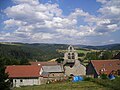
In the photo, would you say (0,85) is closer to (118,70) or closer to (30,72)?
(30,72)

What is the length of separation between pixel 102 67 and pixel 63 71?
10380 mm

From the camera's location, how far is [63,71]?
6269 centimetres

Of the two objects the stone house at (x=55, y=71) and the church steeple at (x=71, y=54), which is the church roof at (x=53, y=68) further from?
the church steeple at (x=71, y=54)

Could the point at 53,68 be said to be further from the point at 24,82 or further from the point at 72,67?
the point at 24,82

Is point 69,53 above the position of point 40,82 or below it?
above

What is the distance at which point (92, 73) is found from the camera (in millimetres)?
57750

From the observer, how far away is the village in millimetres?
49625

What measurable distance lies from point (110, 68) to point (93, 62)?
390 centimetres

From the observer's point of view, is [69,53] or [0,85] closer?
[0,85]

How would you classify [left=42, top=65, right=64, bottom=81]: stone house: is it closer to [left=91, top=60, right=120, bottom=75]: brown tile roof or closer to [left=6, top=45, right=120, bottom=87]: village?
[left=6, top=45, right=120, bottom=87]: village

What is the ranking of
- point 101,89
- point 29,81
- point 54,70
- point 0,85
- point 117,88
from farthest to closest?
1. point 54,70
2. point 29,81
3. point 101,89
4. point 117,88
5. point 0,85

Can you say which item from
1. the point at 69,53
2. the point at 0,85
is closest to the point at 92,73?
the point at 69,53

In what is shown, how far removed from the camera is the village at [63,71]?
49.6 m

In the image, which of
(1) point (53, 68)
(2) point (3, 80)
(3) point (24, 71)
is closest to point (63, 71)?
(1) point (53, 68)
